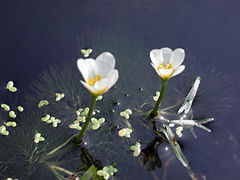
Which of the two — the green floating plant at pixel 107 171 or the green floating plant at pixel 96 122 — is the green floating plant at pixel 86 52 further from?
the green floating plant at pixel 107 171

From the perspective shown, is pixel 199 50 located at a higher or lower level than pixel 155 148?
higher

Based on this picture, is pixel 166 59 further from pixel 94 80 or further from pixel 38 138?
pixel 38 138

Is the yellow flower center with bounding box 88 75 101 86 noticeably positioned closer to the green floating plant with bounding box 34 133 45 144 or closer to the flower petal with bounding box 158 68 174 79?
the flower petal with bounding box 158 68 174 79

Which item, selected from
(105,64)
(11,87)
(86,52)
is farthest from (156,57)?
(11,87)

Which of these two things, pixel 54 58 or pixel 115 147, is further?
pixel 54 58

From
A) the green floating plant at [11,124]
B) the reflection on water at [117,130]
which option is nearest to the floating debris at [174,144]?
the reflection on water at [117,130]

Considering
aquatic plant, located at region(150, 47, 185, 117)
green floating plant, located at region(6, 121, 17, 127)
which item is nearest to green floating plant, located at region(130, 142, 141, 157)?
aquatic plant, located at region(150, 47, 185, 117)

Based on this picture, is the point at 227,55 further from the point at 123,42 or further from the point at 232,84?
the point at 123,42

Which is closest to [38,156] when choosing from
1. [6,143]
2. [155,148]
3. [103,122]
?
[6,143]
